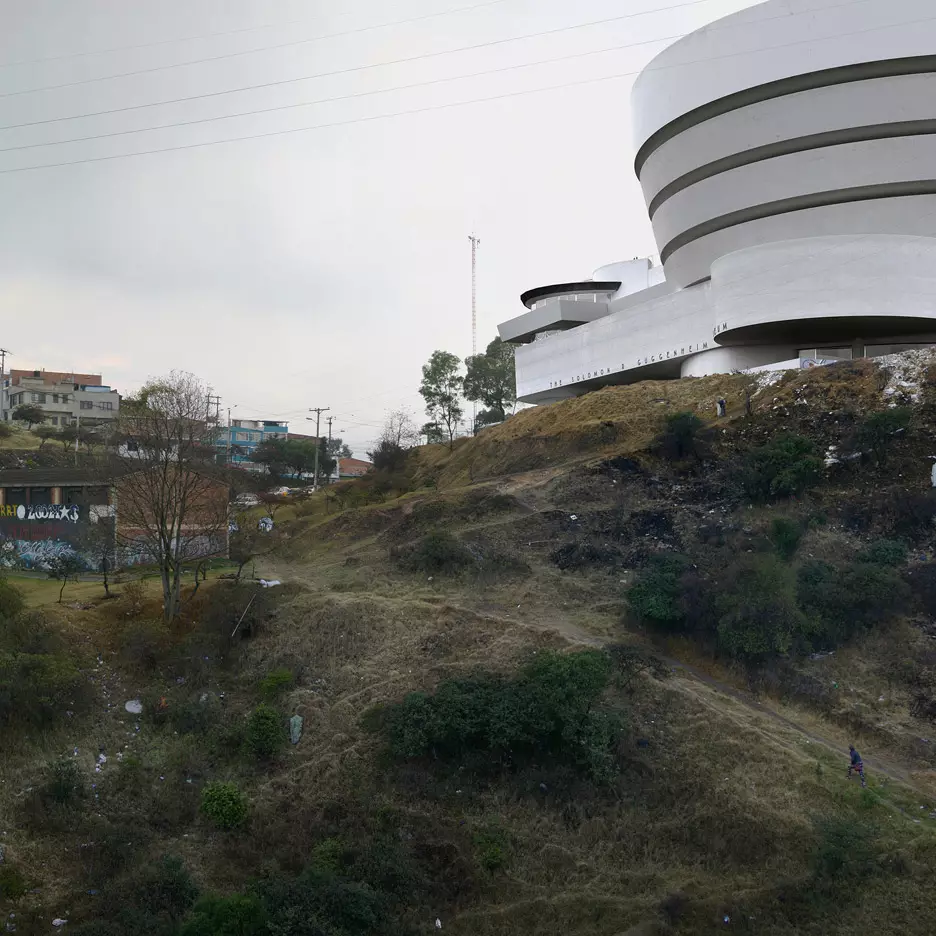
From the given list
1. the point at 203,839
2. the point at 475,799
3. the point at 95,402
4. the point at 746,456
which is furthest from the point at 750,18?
the point at 95,402

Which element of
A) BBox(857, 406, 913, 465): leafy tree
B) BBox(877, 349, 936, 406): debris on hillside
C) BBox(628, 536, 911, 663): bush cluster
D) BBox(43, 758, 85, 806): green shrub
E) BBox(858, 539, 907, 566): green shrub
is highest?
BBox(877, 349, 936, 406): debris on hillside

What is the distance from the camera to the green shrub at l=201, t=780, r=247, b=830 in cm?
1325

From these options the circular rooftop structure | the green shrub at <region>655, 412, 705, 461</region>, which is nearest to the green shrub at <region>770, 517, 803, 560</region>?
the green shrub at <region>655, 412, 705, 461</region>

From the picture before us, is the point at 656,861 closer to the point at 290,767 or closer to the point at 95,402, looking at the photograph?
the point at 290,767

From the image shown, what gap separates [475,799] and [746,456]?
45.1 feet

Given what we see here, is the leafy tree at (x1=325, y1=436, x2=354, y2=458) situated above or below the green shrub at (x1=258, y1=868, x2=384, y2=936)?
above

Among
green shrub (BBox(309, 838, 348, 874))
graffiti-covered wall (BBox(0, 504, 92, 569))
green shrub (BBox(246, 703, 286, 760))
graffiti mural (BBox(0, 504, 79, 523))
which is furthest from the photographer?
graffiti mural (BBox(0, 504, 79, 523))

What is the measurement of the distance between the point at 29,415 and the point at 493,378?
34.2 metres

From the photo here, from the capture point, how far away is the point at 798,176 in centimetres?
2884

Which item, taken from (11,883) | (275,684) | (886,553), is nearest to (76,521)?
(275,684)

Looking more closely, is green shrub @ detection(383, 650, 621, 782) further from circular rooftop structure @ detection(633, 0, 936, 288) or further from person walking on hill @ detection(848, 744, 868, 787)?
circular rooftop structure @ detection(633, 0, 936, 288)

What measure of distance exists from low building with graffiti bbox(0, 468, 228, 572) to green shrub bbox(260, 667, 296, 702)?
227 inches

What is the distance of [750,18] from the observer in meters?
28.2

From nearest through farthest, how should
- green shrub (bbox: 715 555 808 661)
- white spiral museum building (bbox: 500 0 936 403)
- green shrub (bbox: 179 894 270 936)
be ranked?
green shrub (bbox: 179 894 270 936), green shrub (bbox: 715 555 808 661), white spiral museum building (bbox: 500 0 936 403)
